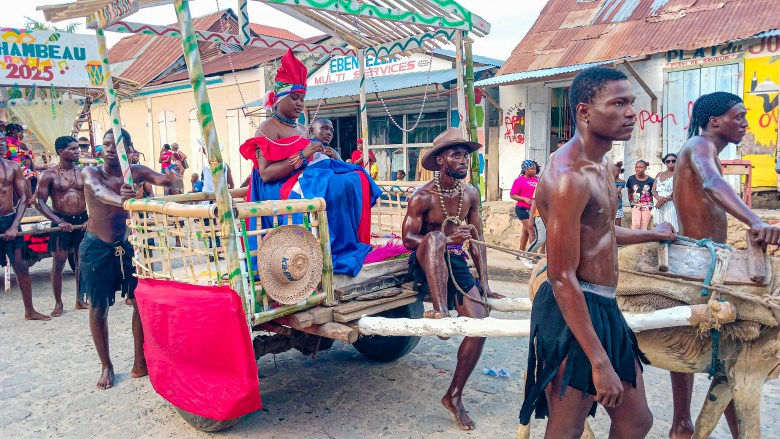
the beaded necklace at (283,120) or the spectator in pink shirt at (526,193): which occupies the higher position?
the beaded necklace at (283,120)

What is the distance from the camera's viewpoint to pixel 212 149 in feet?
Answer: 10.6

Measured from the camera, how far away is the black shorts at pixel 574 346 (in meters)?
2.21

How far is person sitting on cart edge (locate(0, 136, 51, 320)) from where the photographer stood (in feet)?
21.8

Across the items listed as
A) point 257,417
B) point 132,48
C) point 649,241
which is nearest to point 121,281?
point 257,417

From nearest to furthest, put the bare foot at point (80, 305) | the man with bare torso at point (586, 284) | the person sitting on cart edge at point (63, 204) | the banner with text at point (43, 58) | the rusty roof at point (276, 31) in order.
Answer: the man with bare torso at point (586, 284), the person sitting on cart edge at point (63, 204), the bare foot at point (80, 305), the banner with text at point (43, 58), the rusty roof at point (276, 31)

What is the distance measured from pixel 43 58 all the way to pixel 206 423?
28.1 ft

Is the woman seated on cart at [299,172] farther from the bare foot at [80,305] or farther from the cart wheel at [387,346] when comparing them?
the bare foot at [80,305]

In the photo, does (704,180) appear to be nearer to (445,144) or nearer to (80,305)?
(445,144)

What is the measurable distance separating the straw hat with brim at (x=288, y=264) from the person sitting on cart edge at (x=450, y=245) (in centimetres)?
77

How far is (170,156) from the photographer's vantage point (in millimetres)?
14078

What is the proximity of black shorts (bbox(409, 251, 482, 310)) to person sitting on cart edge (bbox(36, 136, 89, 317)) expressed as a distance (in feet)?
15.4

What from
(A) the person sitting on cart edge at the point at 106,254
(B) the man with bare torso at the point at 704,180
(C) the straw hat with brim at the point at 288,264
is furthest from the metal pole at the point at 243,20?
(B) the man with bare torso at the point at 704,180

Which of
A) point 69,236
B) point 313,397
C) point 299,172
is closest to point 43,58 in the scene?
point 69,236

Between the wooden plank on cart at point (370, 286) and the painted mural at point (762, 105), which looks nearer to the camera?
the wooden plank on cart at point (370, 286)
